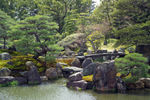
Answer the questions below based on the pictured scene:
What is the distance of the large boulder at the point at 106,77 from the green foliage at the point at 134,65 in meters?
0.52

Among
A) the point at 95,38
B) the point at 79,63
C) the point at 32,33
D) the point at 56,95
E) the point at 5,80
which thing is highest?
the point at 32,33

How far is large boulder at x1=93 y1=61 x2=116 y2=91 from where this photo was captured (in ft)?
37.6

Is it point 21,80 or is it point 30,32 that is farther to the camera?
point 30,32

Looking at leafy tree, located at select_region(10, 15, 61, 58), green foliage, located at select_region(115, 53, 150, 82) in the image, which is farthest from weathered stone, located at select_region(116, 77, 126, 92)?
leafy tree, located at select_region(10, 15, 61, 58)

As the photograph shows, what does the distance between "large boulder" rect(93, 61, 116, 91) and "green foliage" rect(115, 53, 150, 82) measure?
52 cm

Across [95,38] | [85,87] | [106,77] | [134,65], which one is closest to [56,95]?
[85,87]

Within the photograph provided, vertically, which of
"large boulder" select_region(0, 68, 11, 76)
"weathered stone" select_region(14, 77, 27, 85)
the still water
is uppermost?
"large boulder" select_region(0, 68, 11, 76)

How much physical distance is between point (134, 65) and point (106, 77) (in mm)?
2018

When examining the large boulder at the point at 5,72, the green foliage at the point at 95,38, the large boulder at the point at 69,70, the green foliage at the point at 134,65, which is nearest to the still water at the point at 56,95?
the green foliage at the point at 134,65

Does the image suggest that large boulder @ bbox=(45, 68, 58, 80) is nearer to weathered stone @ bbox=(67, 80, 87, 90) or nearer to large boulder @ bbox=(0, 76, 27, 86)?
large boulder @ bbox=(0, 76, 27, 86)

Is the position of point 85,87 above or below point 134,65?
below

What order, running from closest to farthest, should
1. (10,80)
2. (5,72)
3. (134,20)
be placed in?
(10,80)
(5,72)
(134,20)

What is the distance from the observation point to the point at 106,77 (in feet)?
37.6

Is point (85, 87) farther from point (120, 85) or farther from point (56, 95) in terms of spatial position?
point (120, 85)
